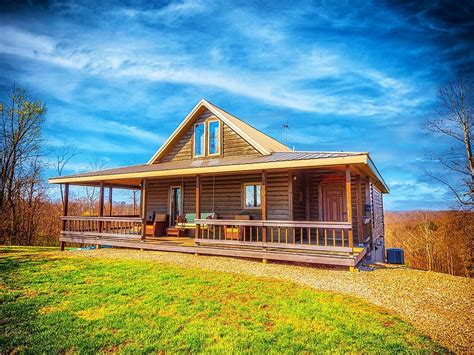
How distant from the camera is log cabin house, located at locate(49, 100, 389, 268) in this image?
10.2 meters

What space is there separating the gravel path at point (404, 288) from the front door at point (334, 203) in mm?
4212

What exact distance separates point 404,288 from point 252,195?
733cm

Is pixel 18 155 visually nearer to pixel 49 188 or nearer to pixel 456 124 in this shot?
pixel 49 188

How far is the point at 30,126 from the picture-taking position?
822 inches

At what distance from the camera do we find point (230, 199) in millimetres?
13352

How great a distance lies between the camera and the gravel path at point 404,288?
4473 mm

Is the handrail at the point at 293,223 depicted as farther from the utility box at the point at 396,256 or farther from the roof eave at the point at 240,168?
the utility box at the point at 396,256

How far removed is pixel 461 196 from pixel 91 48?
23.5 m

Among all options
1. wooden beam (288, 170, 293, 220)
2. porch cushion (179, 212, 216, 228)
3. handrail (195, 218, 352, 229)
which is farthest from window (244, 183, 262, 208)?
handrail (195, 218, 352, 229)

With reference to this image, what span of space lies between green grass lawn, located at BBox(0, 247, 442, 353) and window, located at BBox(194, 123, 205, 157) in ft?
27.7

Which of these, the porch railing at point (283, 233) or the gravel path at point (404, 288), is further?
the porch railing at point (283, 233)

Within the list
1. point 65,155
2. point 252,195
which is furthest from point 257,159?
point 65,155

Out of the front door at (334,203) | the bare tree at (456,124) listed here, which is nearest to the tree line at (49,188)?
the bare tree at (456,124)

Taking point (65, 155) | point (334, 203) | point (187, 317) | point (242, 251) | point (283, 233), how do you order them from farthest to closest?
point (65, 155), point (334, 203), point (283, 233), point (242, 251), point (187, 317)
